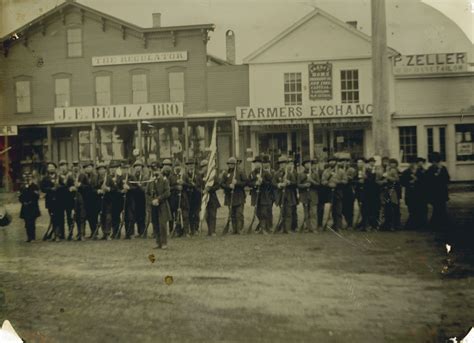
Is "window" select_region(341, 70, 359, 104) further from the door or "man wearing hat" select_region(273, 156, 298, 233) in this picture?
"man wearing hat" select_region(273, 156, 298, 233)

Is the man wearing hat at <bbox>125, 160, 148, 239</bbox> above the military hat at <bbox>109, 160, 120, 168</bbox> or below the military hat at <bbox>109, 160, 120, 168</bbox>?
below

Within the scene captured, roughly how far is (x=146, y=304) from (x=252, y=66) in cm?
747

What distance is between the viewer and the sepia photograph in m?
5.04

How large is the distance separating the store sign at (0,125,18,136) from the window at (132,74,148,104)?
5.37 ft

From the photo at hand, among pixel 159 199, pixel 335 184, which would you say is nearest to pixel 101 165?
pixel 159 199

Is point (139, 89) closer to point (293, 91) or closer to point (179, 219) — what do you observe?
point (179, 219)

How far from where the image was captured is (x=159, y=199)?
8.28 m

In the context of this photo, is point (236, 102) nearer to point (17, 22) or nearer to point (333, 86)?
point (333, 86)

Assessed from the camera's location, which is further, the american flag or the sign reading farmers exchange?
the sign reading farmers exchange

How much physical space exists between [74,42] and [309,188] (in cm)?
Answer: 496

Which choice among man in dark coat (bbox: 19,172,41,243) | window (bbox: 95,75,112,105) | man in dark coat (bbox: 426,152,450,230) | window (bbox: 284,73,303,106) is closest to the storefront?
man in dark coat (bbox: 426,152,450,230)

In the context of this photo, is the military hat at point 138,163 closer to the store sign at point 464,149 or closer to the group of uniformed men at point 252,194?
the group of uniformed men at point 252,194

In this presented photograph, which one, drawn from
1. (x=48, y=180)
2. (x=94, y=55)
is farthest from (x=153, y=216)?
(x=94, y=55)

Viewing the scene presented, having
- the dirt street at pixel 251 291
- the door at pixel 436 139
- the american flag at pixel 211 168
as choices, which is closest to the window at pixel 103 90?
the american flag at pixel 211 168
